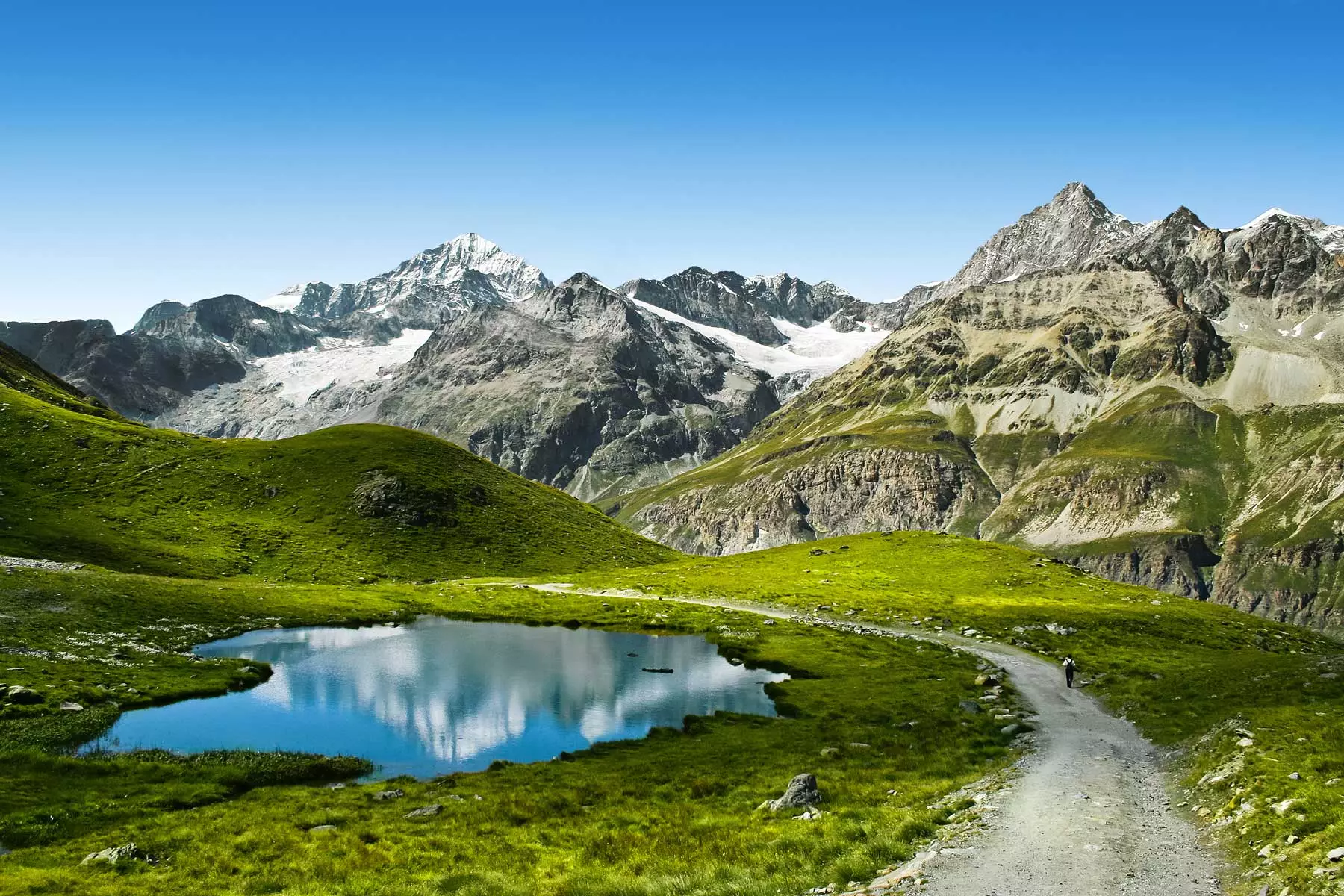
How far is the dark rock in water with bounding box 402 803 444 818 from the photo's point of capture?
31609 mm

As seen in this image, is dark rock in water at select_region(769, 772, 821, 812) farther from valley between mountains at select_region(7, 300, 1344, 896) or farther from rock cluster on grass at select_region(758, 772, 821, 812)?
valley between mountains at select_region(7, 300, 1344, 896)

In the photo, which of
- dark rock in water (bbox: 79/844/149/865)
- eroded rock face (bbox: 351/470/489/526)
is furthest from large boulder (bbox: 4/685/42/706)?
eroded rock face (bbox: 351/470/489/526)

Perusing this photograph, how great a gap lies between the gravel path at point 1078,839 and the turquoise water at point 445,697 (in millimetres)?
20661

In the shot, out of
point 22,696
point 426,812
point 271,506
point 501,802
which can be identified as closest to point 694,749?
point 501,802

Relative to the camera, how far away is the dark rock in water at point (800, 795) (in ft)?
99.7

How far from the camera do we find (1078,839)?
25172 mm

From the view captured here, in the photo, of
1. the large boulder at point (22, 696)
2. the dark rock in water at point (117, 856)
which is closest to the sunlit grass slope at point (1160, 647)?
the dark rock in water at point (117, 856)

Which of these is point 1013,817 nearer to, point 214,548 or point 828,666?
point 828,666

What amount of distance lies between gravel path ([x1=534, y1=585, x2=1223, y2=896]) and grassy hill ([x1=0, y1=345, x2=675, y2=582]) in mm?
98036

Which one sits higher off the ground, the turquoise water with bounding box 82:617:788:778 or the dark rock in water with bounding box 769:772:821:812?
the dark rock in water with bounding box 769:772:821:812

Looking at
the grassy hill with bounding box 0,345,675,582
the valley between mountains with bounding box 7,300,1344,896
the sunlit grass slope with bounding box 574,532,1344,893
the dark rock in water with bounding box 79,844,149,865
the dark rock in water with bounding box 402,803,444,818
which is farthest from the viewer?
the grassy hill with bounding box 0,345,675,582

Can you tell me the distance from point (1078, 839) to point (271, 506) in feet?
432

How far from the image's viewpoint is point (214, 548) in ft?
372

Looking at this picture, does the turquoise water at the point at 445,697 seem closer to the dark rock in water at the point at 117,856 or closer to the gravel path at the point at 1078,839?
the dark rock in water at the point at 117,856
